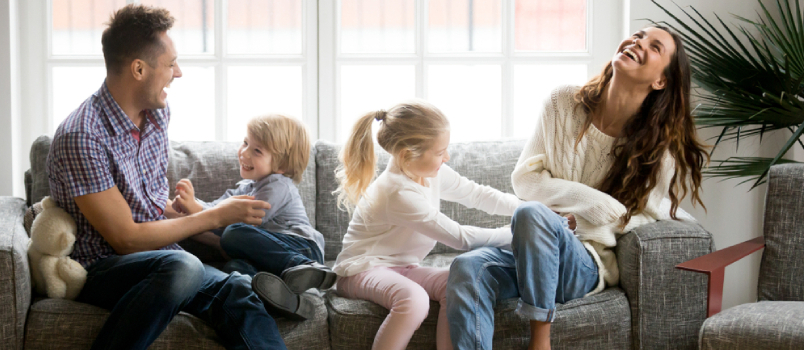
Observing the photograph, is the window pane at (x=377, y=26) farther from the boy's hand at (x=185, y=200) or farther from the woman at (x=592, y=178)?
the boy's hand at (x=185, y=200)

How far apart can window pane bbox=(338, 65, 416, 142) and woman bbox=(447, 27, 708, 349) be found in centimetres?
90

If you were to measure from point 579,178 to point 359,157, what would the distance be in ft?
2.28

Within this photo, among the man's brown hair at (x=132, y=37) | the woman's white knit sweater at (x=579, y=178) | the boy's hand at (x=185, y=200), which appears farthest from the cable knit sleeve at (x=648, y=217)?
the man's brown hair at (x=132, y=37)

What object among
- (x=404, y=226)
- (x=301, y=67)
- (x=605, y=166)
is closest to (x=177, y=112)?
(x=301, y=67)

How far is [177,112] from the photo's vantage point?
2875 millimetres

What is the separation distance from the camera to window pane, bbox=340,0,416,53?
2.84 metres

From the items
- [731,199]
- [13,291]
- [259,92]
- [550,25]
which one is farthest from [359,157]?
[731,199]

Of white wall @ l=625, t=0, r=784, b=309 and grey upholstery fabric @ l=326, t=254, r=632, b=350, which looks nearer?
grey upholstery fabric @ l=326, t=254, r=632, b=350

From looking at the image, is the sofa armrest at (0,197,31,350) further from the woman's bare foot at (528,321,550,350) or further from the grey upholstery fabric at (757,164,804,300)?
the grey upholstery fabric at (757,164,804,300)

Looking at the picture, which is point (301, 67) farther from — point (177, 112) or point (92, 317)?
point (92, 317)

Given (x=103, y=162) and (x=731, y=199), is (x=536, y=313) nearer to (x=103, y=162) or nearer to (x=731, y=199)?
(x=103, y=162)

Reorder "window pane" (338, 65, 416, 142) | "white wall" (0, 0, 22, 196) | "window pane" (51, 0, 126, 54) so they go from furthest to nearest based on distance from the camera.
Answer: "window pane" (338, 65, 416, 142) → "window pane" (51, 0, 126, 54) → "white wall" (0, 0, 22, 196)

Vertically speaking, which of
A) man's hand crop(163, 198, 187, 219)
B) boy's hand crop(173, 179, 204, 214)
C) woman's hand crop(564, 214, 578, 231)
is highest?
boy's hand crop(173, 179, 204, 214)

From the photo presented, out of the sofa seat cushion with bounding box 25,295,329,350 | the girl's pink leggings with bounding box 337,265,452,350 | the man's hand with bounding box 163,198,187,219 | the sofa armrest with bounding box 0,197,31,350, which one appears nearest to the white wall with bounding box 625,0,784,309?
the girl's pink leggings with bounding box 337,265,452,350
